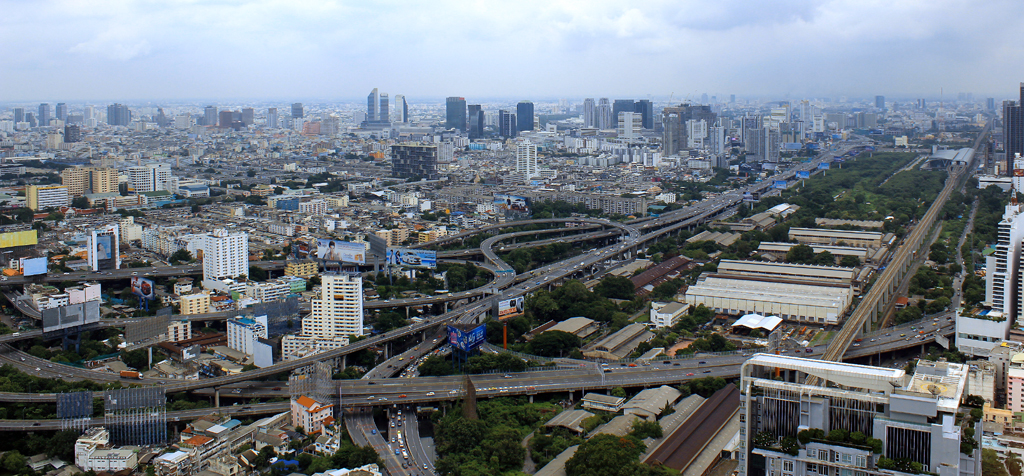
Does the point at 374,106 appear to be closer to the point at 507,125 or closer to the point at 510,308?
the point at 507,125

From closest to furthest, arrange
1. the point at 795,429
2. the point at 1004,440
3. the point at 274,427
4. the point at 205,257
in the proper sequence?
the point at 795,429
the point at 1004,440
the point at 274,427
the point at 205,257

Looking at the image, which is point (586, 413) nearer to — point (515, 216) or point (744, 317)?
point (744, 317)

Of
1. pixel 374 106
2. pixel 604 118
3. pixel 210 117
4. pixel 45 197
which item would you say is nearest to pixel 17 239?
pixel 45 197

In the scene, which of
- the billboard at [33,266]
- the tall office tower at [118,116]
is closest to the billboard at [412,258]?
the billboard at [33,266]

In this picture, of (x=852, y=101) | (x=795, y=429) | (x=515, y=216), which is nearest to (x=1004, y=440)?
(x=795, y=429)

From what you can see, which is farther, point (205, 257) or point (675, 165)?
point (675, 165)

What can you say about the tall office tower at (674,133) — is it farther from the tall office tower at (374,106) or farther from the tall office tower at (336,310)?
the tall office tower at (336,310)

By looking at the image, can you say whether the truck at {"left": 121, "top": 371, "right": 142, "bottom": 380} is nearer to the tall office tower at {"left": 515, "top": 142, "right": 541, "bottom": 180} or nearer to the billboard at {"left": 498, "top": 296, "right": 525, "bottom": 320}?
the billboard at {"left": 498, "top": 296, "right": 525, "bottom": 320}
